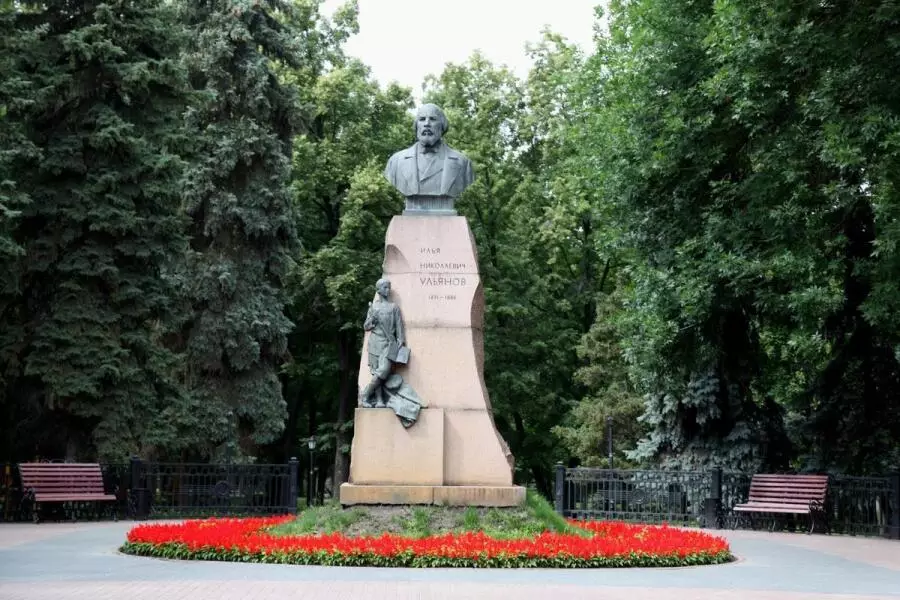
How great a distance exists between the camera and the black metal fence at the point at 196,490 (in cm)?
2259

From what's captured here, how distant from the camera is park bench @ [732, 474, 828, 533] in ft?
69.7

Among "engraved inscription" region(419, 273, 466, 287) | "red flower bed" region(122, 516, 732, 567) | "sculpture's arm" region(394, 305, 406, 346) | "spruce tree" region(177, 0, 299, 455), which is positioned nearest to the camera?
"red flower bed" region(122, 516, 732, 567)

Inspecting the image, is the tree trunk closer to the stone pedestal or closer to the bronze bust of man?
the bronze bust of man

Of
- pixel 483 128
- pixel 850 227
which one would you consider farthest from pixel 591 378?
pixel 850 227

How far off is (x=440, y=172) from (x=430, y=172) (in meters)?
0.14

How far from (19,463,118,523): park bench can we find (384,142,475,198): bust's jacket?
902 cm

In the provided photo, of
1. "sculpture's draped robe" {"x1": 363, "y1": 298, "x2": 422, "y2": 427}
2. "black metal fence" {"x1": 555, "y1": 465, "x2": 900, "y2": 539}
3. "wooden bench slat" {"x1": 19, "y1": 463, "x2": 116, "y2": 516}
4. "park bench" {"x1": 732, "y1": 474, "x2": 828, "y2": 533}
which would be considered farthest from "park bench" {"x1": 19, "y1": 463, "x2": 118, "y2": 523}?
"park bench" {"x1": 732, "y1": 474, "x2": 828, "y2": 533}

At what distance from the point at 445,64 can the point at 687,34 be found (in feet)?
66.3

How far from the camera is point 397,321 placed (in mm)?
15539

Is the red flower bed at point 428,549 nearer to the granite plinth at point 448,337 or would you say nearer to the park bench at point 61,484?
the granite plinth at point 448,337

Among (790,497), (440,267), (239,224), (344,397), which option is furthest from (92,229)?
(344,397)

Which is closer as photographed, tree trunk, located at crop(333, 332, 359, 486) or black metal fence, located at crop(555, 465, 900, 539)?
black metal fence, located at crop(555, 465, 900, 539)

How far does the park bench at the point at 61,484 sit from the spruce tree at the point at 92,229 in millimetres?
2344

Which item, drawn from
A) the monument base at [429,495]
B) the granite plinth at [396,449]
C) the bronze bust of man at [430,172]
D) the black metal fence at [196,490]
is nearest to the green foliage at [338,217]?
the black metal fence at [196,490]
